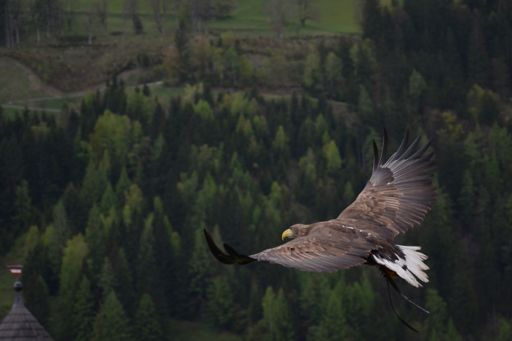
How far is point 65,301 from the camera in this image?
128 m

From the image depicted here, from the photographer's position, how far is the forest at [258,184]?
13000cm

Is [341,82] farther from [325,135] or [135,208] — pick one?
[135,208]

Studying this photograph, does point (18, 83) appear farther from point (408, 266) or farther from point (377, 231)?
point (408, 266)

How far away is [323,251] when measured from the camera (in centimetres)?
3334

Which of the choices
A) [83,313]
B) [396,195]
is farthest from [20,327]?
[83,313]

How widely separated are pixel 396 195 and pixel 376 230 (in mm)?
2675

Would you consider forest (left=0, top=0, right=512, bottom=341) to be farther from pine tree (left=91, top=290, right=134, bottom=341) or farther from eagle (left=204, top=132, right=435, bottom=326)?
eagle (left=204, top=132, right=435, bottom=326)

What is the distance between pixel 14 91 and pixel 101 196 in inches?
1081

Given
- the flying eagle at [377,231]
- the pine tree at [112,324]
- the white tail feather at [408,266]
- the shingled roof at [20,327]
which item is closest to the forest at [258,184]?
the pine tree at [112,324]

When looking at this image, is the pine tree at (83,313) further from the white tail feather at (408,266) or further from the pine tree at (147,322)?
the white tail feather at (408,266)

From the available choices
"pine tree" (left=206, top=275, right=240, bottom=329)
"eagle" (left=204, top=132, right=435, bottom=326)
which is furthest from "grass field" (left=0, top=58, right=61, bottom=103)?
"eagle" (left=204, top=132, right=435, bottom=326)

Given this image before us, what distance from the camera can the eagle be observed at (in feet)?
107

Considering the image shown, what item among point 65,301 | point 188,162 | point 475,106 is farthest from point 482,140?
point 65,301

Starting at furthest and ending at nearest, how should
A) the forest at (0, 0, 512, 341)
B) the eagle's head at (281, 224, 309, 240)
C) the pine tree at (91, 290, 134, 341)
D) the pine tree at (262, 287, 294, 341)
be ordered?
the forest at (0, 0, 512, 341)
the pine tree at (262, 287, 294, 341)
the pine tree at (91, 290, 134, 341)
the eagle's head at (281, 224, 309, 240)
